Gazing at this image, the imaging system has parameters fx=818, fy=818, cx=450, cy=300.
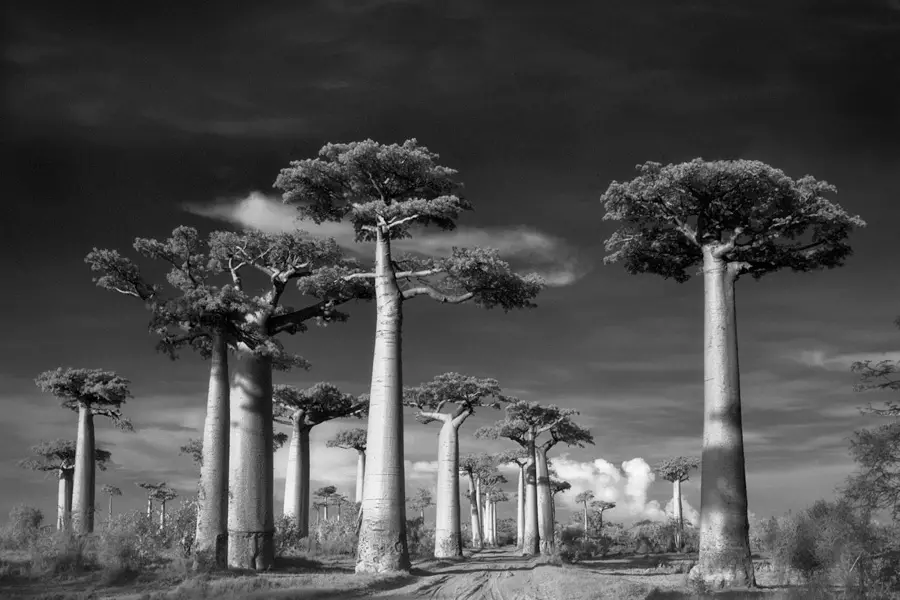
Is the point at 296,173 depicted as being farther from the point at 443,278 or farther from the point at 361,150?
the point at 443,278

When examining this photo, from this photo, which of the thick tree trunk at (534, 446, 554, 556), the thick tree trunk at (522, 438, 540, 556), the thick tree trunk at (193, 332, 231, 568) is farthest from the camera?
the thick tree trunk at (534, 446, 554, 556)

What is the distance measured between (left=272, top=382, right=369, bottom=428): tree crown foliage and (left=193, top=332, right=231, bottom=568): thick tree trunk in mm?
14338

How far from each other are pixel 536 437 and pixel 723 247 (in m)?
21.6

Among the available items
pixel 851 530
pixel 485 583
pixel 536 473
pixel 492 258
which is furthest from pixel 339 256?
pixel 536 473

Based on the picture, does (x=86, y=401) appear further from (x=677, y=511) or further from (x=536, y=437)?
(x=677, y=511)

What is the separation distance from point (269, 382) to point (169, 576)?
582 centimetres

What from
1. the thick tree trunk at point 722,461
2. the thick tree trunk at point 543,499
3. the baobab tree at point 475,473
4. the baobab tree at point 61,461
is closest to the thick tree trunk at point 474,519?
the baobab tree at point 475,473

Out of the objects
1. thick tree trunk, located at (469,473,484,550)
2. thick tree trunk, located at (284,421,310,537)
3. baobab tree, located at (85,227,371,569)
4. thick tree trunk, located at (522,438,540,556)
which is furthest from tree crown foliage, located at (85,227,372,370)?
thick tree trunk, located at (469,473,484,550)

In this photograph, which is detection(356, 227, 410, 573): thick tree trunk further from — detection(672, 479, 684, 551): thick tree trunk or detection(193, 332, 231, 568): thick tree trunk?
detection(672, 479, 684, 551): thick tree trunk

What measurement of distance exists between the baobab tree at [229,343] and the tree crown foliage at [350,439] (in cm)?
1868

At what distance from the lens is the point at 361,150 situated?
1962 cm

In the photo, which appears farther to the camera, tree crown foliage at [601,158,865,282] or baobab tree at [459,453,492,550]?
baobab tree at [459,453,492,550]

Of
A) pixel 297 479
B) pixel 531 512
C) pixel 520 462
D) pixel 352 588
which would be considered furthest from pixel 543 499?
pixel 352 588

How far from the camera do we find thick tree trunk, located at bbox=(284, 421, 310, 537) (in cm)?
3378
